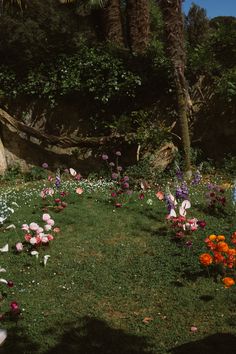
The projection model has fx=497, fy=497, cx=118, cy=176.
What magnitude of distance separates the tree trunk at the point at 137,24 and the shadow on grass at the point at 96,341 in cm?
995

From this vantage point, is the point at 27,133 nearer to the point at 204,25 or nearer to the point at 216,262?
the point at 216,262

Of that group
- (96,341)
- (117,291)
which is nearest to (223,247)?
(117,291)

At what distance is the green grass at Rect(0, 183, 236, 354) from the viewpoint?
4.70m

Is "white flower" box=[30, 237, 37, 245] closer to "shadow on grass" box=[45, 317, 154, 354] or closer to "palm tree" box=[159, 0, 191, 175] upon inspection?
"shadow on grass" box=[45, 317, 154, 354]

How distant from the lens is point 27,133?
1306 centimetres

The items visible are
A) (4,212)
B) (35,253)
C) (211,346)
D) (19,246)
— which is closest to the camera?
(211,346)

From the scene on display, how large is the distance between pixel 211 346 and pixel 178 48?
7.60 meters

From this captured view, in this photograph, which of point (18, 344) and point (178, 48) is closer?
point (18, 344)

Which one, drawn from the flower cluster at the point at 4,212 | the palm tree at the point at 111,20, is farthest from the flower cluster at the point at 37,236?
the palm tree at the point at 111,20

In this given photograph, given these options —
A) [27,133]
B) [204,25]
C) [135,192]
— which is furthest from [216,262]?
[204,25]

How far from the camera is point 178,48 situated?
1073 centimetres

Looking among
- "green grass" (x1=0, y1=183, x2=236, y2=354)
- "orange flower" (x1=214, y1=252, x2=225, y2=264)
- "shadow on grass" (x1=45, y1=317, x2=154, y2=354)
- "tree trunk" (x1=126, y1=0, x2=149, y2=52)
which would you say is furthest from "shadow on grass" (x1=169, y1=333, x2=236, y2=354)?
"tree trunk" (x1=126, y1=0, x2=149, y2=52)

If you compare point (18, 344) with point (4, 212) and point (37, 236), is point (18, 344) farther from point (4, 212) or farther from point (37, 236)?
point (4, 212)

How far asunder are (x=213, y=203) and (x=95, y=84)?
576cm
